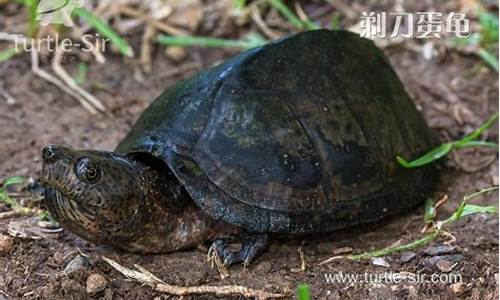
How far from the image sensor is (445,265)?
242 cm

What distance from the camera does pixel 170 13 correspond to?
4.39 metres

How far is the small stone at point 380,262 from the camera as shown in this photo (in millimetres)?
2469

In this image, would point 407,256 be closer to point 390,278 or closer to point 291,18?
point 390,278

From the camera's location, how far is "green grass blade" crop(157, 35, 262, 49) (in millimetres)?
3965

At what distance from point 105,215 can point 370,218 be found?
0.95 meters

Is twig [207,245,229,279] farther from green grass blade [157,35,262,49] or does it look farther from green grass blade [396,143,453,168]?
green grass blade [157,35,262,49]

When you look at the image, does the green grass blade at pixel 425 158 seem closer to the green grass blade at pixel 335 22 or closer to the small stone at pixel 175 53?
the green grass blade at pixel 335 22

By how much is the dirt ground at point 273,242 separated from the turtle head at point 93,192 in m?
0.13

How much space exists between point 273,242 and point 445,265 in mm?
588

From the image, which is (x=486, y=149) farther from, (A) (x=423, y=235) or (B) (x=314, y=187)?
(B) (x=314, y=187)

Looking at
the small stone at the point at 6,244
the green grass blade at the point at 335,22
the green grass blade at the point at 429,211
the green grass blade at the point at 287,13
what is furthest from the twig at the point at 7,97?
the green grass blade at the point at 429,211

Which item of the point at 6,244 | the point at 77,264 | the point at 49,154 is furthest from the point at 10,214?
the point at 49,154

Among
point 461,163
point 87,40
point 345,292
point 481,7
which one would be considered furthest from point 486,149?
point 87,40

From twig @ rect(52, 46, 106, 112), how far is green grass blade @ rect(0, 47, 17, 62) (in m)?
0.21
